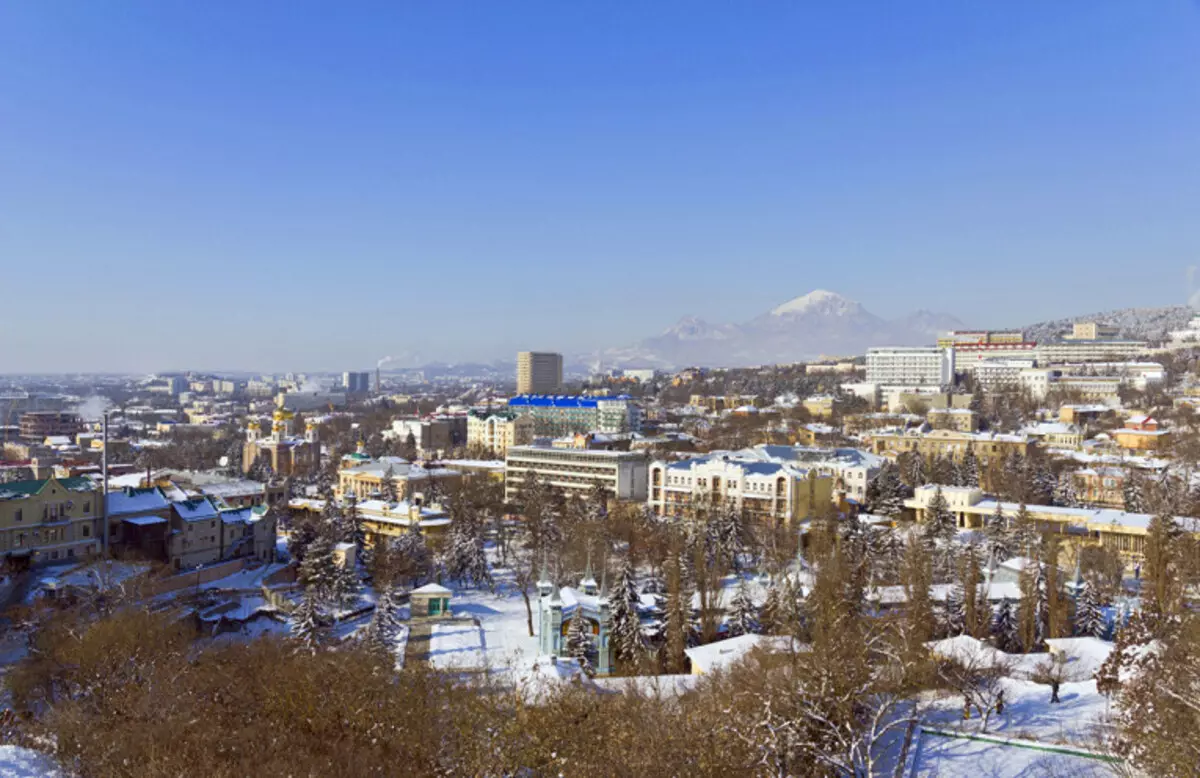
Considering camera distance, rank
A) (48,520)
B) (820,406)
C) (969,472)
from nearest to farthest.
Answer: (48,520) → (969,472) → (820,406)

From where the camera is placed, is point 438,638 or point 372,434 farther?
point 372,434

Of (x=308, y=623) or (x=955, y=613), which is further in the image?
(x=955, y=613)

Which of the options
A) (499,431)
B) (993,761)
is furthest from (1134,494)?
(499,431)

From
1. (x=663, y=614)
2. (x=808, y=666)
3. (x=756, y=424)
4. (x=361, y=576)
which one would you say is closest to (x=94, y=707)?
(x=808, y=666)

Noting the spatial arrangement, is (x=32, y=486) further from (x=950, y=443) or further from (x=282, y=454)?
(x=950, y=443)

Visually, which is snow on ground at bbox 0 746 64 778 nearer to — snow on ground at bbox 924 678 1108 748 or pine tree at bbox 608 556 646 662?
pine tree at bbox 608 556 646 662

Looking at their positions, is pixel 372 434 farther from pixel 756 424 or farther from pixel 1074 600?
pixel 1074 600
